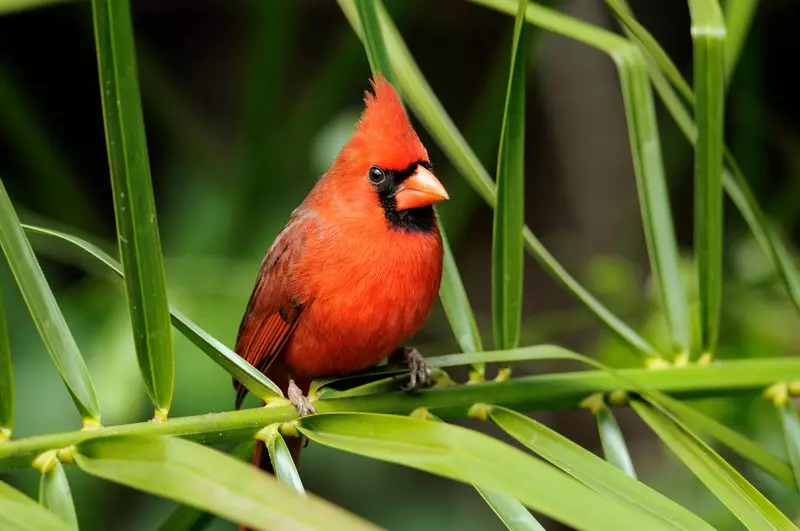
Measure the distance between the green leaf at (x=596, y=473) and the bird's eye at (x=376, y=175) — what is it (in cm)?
43

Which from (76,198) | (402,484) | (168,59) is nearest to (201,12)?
(168,59)

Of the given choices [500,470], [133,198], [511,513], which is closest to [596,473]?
[511,513]

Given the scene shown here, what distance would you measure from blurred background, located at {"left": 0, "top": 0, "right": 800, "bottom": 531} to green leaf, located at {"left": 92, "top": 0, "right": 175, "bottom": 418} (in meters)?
0.93

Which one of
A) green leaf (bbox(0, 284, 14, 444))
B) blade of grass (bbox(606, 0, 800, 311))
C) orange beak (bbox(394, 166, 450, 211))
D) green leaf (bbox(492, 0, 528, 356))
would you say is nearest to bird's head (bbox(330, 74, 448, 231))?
orange beak (bbox(394, 166, 450, 211))

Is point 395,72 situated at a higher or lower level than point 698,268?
higher

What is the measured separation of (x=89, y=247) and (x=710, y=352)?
80cm

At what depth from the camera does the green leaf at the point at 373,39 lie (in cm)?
133

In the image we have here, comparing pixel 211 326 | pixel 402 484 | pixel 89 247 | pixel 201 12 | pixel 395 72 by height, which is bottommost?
pixel 402 484

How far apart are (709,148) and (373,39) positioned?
0.44 metres

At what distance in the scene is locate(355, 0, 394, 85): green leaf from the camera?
133 cm

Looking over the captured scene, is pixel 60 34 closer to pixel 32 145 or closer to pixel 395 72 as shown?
pixel 32 145

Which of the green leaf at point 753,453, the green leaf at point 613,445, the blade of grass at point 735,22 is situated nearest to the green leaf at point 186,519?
the green leaf at point 613,445

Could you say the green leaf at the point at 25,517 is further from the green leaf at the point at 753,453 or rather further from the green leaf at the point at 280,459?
the green leaf at the point at 753,453

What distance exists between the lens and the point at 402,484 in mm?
2885
